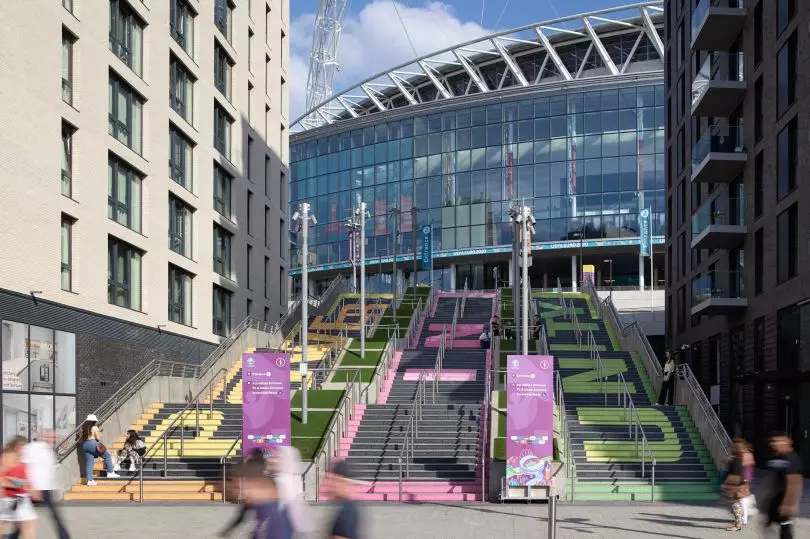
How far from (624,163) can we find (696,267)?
103 ft

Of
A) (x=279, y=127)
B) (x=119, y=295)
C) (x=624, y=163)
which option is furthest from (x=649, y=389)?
(x=624, y=163)

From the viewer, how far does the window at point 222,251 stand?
142 feet

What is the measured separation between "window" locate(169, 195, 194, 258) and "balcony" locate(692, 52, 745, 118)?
18695mm

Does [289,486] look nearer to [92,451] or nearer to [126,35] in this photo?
[92,451]

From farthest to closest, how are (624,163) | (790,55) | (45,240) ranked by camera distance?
1. (624,163)
2. (790,55)
3. (45,240)

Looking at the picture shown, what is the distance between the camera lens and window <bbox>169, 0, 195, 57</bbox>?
39.0 meters

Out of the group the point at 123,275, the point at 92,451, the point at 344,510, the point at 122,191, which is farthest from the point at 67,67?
the point at 344,510

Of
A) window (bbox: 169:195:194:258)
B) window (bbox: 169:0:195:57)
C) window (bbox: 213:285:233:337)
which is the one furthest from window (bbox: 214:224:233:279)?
window (bbox: 169:0:195:57)

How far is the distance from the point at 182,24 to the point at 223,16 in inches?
223

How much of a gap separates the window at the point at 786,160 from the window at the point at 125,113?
19.7 meters

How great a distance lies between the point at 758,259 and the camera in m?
33.9

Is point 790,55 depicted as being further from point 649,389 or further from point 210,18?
point 210,18

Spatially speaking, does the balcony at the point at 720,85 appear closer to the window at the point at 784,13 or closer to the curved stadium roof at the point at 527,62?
the window at the point at 784,13

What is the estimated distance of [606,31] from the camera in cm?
8481
